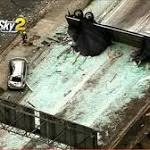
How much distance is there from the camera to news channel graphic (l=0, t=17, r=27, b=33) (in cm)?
3791

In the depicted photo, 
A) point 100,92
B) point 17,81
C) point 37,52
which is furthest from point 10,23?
point 100,92

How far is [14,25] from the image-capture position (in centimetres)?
3900

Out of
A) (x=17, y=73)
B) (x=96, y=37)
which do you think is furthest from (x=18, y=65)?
(x=96, y=37)

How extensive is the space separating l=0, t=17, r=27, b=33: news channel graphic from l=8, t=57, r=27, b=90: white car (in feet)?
Result: 7.95

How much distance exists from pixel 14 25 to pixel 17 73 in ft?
15.7

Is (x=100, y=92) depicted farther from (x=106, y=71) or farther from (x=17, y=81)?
(x=17, y=81)

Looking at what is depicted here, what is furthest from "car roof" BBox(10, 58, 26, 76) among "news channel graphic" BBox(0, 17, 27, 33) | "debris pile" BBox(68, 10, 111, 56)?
"debris pile" BBox(68, 10, 111, 56)

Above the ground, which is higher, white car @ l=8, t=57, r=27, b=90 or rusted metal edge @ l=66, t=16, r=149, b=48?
rusted metal edge @ l=66, t=16, r=149, b=48

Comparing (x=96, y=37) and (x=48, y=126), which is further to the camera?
(x=96, y=37)

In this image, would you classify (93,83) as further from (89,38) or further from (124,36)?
(124,36)

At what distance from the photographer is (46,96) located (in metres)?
34.3

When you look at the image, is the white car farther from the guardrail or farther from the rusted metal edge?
the guardrail

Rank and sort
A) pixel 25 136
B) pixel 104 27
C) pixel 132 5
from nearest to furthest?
1. pixel 25 136
2. pixel 104 27
3. pixel 132 5

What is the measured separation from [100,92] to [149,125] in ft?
11.3
